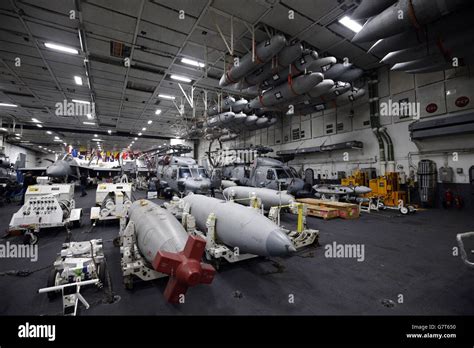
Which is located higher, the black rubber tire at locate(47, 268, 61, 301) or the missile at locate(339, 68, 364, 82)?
the missile at locate(339, 68, 364, 82)

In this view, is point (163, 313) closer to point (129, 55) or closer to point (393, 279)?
point (393, 279)

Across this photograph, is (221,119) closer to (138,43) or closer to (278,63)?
(278,63)

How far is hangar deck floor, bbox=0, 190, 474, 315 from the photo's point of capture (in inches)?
104

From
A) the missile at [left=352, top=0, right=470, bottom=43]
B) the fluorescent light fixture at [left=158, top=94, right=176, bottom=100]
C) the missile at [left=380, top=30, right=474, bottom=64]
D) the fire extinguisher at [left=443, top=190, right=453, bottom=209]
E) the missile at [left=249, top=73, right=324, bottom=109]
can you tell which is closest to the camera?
the missile at [left=352, top=0, right=470, bottom=43]

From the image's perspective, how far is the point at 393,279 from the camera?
11.1 ft

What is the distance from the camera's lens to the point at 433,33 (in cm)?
573

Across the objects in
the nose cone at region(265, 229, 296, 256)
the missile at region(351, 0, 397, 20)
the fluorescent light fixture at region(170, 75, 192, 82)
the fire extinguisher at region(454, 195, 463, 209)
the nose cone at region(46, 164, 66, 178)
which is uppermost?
the fluorescent light fixture at region(170, 75, 192, 82)

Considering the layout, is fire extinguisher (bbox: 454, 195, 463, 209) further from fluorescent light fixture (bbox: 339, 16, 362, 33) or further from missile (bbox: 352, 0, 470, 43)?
fluorescent light fixture (bbox: 339, 16, 362, 33)

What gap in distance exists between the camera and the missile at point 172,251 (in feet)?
7.04

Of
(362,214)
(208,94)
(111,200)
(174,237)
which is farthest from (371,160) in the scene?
(111,200)

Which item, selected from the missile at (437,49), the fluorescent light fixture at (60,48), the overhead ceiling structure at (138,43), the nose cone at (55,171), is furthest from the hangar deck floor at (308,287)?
the nose cone at (55,171)

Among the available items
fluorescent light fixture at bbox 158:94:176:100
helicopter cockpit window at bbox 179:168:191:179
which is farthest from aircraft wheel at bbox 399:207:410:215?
fluorescent light fixture at bbox 158:94:176:100

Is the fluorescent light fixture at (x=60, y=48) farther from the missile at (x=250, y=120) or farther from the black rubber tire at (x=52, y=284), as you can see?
the missile at (x=250, y=120)

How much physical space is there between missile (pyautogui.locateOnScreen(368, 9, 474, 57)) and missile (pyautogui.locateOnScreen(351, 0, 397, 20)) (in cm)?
122
